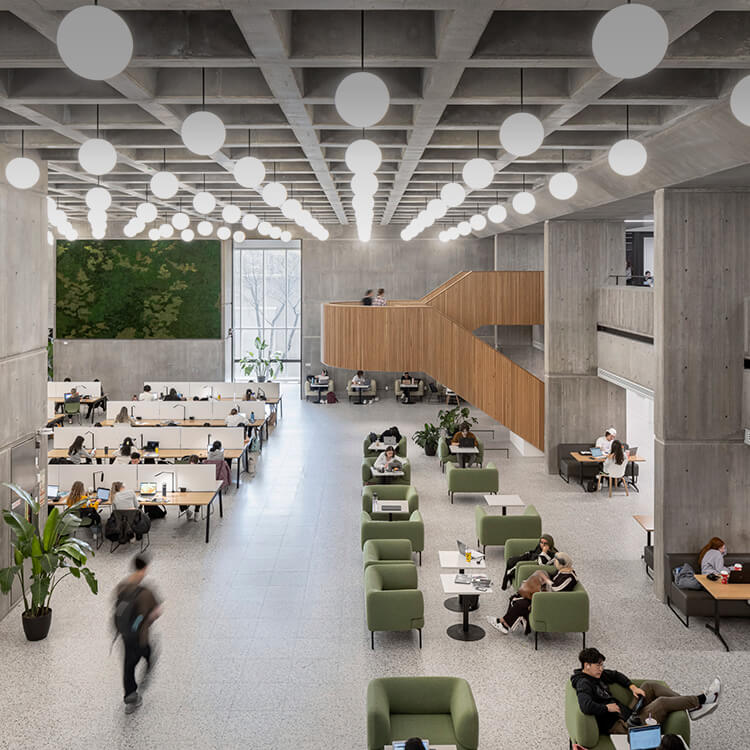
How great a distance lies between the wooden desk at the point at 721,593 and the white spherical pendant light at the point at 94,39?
27.2 feet

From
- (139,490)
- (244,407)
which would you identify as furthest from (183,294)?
(139,490)

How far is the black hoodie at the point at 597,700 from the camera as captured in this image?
6191 mm

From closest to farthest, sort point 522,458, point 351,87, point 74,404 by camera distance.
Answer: point 351,87
point 522,458
point 74,404

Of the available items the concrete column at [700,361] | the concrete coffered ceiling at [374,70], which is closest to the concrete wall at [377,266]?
the concrete coffered ceiling at [374,70]

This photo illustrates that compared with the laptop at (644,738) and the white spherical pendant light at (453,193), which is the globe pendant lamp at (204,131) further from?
the laptop at (644,738)

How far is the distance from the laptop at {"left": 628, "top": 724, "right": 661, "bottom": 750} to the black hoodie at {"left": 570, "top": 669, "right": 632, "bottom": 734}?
618mm

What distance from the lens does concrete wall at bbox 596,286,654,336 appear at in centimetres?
1291

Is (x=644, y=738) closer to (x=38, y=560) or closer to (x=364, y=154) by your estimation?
(x=364, y=154)

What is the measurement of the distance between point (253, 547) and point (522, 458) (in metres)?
8.58

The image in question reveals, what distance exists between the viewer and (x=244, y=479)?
1650 centimetres

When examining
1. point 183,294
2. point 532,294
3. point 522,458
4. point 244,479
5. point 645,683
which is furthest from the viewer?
point 183,294

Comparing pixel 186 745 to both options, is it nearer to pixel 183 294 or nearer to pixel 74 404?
→ pixel 74 404

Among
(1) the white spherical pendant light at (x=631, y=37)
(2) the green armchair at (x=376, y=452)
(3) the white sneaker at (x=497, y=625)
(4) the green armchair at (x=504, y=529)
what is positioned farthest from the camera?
(2) the green armchair at (x=376, y=452)

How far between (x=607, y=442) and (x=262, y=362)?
1719 centimetres
